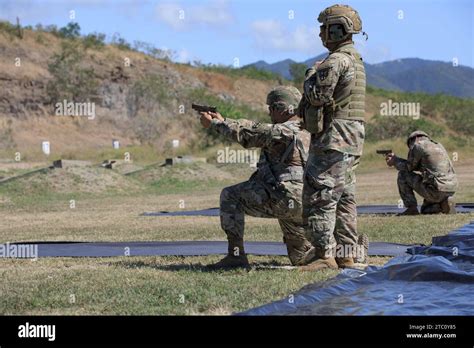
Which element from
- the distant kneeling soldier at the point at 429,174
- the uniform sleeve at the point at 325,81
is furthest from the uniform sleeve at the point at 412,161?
the uniform sleeve at the point at 325,81

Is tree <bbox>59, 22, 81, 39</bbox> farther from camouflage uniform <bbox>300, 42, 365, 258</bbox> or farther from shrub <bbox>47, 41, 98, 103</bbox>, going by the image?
camouflage uniform <bbox>300, 42, 365, 258</bbox>

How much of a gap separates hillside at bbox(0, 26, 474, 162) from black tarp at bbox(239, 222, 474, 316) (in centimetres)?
4322

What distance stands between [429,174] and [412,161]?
46 centimetres

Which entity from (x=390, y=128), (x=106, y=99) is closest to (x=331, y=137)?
(x=390, y=128)

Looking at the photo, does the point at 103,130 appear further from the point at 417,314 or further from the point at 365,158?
the point at 417,314

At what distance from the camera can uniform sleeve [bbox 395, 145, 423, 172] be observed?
15.2m

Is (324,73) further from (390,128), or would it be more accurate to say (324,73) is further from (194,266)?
(390,128)

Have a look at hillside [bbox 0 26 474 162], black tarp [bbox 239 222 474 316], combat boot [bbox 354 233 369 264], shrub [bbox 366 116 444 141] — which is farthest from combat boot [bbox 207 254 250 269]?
shrub [bbox 366 116 444 141]

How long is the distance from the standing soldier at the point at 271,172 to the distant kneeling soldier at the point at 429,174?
22.4 feet

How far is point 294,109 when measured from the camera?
8648mm

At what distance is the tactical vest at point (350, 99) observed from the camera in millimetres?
8172

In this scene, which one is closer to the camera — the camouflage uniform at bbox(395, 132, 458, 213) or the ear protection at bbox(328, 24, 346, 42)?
the ear protection at bbox(328, 24, 346, 42)
